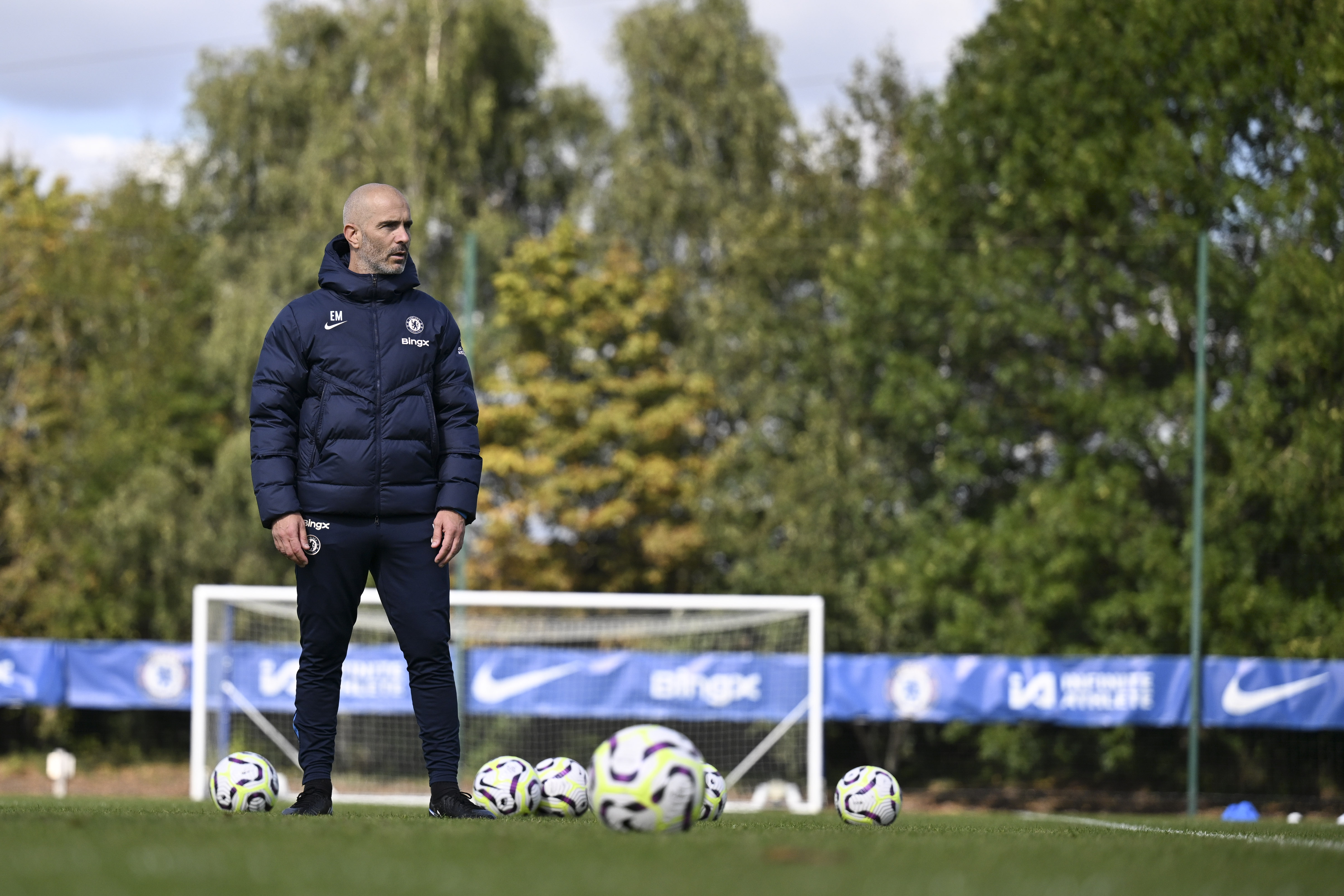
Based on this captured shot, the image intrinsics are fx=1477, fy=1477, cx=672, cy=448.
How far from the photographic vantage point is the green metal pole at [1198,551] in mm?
14383

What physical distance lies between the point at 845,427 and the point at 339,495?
16715 millimetres

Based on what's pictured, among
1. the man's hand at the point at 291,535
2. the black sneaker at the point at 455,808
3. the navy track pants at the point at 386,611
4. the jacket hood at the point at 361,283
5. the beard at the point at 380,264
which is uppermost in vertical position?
the beard at the point at 380,264

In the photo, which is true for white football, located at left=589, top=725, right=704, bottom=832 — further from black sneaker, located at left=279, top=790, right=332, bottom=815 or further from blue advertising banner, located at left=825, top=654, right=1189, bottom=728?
blue advertising banner, located at left=825, top=654, right=1189, bottom=728

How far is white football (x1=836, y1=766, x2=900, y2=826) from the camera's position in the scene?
6016 millimetres

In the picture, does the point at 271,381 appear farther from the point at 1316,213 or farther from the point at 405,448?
the point at 1316,213

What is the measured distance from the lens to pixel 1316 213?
16.3 m

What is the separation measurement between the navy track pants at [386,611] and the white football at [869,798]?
1.80 m

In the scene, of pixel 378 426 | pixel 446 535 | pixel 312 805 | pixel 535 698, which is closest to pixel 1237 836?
pixel 446 535

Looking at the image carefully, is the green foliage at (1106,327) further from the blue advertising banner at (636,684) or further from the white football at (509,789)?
the white football at (509,789)

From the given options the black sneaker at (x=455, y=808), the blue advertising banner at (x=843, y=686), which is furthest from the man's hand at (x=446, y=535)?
the blue advertising banner at (x=843, y=686)

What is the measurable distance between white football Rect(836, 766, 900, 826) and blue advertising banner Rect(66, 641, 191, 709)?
11094 millimetres

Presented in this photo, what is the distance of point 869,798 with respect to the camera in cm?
607

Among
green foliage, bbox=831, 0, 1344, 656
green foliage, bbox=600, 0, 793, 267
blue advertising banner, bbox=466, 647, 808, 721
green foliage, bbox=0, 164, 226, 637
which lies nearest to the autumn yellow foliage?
green foliage, bbox=600, 0, 793, 267

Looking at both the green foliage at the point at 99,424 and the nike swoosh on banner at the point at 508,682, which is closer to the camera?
the nike swoosh on banner at the point at 508,682
